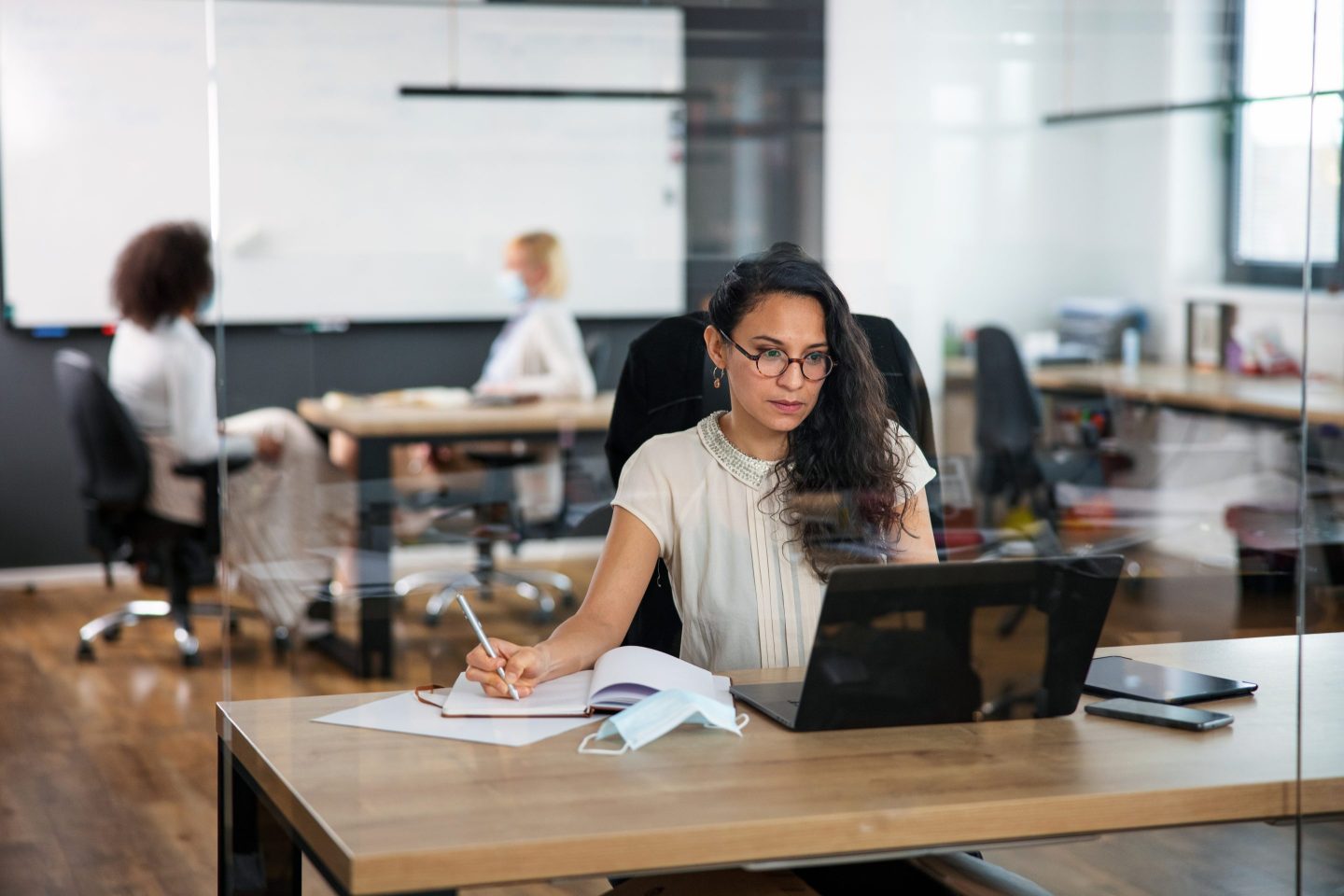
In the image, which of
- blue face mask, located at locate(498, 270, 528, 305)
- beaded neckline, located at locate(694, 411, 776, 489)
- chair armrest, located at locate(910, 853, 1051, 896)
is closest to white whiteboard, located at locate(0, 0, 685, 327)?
blue face mask, located at locate(498, 270, 528, 305)

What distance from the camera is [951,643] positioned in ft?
4.91

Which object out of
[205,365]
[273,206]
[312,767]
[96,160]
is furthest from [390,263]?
[312,767]

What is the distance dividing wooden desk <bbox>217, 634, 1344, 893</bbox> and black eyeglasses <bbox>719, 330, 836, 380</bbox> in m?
0.50

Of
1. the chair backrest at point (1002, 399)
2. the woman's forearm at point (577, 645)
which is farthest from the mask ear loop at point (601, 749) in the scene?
the chair backrest at point (1002, 399)

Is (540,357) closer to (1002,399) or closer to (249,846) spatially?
(1002,399)

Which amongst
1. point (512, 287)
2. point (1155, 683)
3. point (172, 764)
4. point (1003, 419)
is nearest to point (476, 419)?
point (512, 287)

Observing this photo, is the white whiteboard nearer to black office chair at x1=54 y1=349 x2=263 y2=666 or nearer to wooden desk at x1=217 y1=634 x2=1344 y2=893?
black office chair at x1=54 y1=349 x2=263 y2=666

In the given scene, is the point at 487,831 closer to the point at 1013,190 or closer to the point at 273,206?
the point at 273,206

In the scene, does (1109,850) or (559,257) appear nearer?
(1109,850)

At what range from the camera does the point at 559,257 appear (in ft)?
13.7

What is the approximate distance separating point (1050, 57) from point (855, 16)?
2.46 ft

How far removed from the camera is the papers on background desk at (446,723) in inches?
57.7

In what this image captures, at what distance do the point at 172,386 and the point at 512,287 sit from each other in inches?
42.6

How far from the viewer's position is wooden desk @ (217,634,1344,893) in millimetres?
1209
